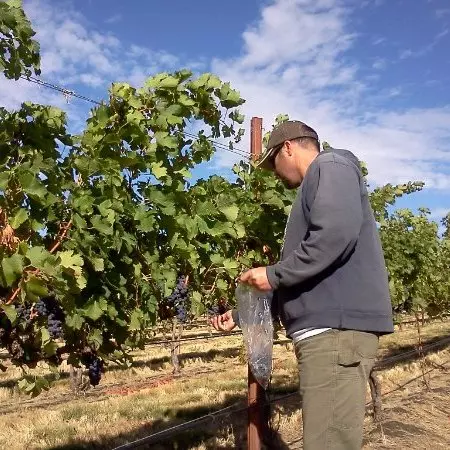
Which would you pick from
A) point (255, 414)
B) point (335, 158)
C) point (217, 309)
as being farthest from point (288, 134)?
point (255, 414)

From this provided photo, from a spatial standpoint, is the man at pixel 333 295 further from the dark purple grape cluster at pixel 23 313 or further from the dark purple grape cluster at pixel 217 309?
the dark purple grape cluster at pixel 217 309

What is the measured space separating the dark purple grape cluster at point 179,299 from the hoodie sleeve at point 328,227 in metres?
2.15

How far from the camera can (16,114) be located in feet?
11.9

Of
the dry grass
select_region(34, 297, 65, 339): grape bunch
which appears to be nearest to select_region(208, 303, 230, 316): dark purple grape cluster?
select_region(34, 297, 65, 339): grape bunch

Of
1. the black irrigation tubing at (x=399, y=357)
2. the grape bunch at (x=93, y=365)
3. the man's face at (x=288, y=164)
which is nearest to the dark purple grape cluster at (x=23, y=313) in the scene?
the grape bunch at (x=93, y=365)

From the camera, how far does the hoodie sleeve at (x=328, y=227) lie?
2.23m

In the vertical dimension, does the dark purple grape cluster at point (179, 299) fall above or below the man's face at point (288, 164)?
below

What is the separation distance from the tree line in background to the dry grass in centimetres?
A: 366

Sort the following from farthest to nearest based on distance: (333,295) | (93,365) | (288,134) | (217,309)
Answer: (217,309) → (93,365) → (288,134) → (333,295)

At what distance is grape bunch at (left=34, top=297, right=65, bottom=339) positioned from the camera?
11.3 ft

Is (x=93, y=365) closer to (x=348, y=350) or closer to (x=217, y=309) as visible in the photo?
(x=217, y=309)

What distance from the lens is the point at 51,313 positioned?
11.5 feet

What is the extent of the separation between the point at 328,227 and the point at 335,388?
24.0 inches

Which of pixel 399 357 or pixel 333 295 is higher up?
pixel 333 295
